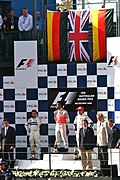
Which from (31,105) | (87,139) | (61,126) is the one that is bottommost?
(87,139)

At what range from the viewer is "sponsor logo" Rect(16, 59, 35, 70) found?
19234 millimetres

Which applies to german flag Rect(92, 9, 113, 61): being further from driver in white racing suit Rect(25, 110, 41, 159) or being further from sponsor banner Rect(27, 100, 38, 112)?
driver in white racing suit Rect(25, 110, 41, 159)

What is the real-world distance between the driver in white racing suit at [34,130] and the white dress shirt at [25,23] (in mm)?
2229

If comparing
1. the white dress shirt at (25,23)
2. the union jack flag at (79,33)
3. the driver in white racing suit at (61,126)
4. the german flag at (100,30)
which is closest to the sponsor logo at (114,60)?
the german flag at (100,30)

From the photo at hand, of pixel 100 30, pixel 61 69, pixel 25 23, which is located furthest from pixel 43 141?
pixel 100 30

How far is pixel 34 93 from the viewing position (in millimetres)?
19281

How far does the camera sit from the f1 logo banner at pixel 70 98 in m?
19.2

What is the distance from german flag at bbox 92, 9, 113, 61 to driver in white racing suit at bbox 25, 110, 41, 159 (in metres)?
2.19

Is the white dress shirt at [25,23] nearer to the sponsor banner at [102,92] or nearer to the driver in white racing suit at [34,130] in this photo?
the driver in white racing suit at [34,130]

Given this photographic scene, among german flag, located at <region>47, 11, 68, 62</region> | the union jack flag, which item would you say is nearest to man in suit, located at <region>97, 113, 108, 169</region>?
the union jack flag

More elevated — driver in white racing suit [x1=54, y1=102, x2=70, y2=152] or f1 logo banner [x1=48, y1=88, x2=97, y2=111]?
f1 logo banner [x1=48, y1=88, x2=97, y2=111]

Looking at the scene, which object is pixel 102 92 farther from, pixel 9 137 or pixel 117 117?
pixel 9 137

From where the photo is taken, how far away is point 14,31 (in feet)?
62.8

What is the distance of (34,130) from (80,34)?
278cm
